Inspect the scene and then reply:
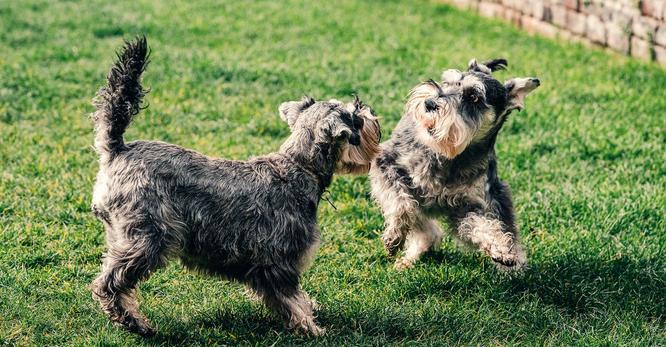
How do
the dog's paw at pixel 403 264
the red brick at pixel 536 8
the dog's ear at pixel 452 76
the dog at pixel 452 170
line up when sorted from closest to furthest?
the dog at pixel 452 170, the dog's ear at pixel 452 76, the dog's paw at pixel 403 264, the red brick at pixel 536 8

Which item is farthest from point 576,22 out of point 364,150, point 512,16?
point 364,150

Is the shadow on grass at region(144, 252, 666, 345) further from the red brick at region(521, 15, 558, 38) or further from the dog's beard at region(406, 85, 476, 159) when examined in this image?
the red brick at region(521, 15, 558, 38)

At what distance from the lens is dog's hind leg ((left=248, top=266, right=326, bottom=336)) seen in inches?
192

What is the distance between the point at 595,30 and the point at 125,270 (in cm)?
898

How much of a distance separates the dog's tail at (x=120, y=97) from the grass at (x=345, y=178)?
1.07 metres

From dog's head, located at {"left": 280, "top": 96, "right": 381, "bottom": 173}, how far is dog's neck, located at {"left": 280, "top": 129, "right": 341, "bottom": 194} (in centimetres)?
3

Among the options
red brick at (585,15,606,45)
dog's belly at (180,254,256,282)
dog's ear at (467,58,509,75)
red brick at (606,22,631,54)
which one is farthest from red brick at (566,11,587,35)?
dog's belly at (180,254,256,282)

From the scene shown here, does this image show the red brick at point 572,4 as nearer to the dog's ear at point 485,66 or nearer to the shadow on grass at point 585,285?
the dog's ear at point 485,66

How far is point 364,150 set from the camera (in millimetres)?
5102

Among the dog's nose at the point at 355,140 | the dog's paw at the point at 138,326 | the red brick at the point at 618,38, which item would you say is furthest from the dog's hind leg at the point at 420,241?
the red brick at the point at 618,38

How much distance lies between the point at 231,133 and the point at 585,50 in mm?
5633

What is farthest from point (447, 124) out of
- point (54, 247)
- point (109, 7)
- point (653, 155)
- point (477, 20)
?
point (109, 7)

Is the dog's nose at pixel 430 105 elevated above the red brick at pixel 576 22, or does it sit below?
above

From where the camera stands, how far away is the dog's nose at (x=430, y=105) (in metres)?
5.54
